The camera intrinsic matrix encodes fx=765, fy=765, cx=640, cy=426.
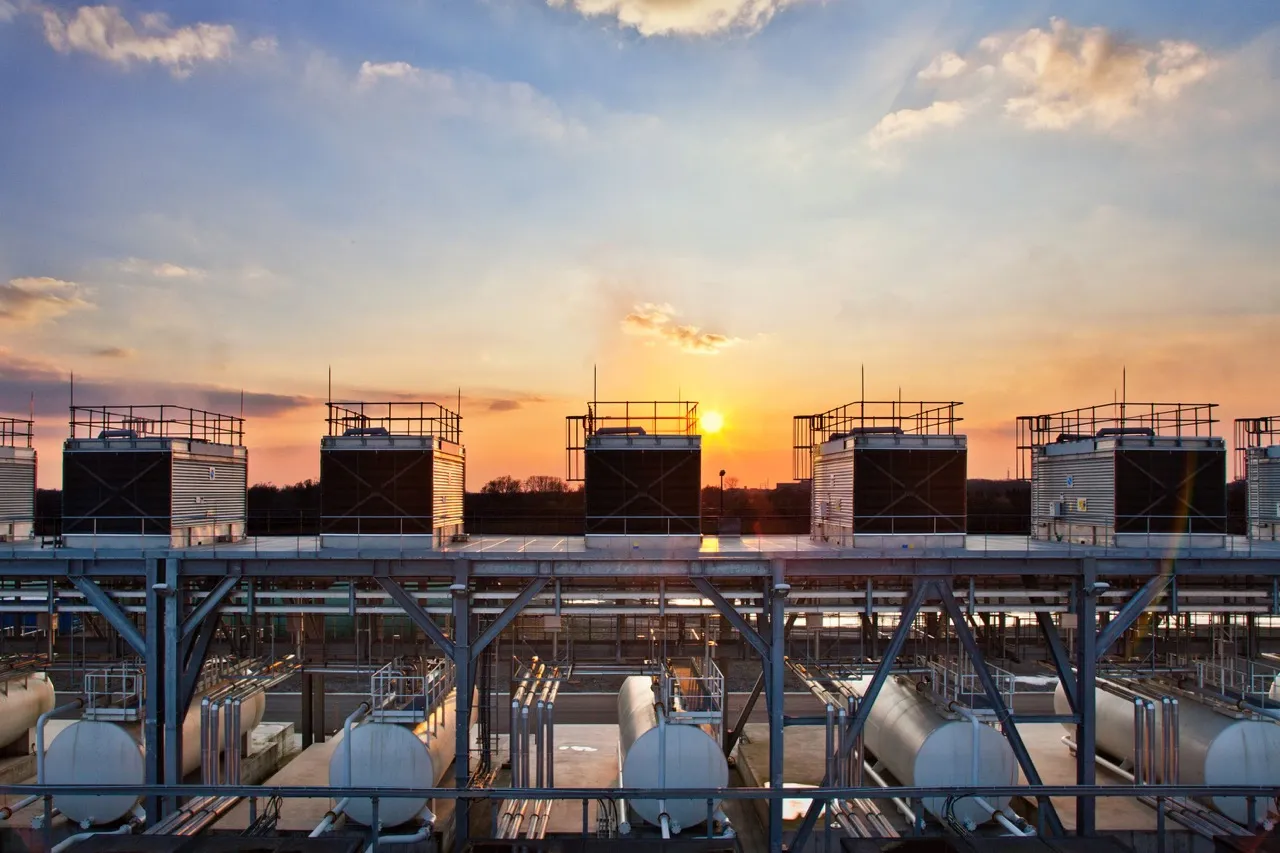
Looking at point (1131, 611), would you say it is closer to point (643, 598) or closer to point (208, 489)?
point (643, 598)

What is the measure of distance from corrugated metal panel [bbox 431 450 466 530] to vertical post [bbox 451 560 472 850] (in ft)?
11.9

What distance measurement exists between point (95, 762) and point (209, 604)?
17.8 feet

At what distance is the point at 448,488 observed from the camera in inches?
1000

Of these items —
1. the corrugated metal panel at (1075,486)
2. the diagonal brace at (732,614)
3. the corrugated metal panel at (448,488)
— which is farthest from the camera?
the corrugated metal panel at (1075,486)

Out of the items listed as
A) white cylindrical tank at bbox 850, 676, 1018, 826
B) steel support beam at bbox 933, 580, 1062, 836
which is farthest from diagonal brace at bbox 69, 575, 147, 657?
steel support beam at bbox 933, 580, 1062, 836

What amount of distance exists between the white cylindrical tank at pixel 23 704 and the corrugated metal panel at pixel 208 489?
8480mm

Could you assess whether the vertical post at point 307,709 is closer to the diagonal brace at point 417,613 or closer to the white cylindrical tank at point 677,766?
the diagonal brace at point 417,613

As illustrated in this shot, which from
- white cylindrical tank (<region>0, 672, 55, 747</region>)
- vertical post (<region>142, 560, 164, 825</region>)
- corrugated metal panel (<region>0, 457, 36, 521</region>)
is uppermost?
corrugated metal panel (<region>0, 457, 36, 521</region>)

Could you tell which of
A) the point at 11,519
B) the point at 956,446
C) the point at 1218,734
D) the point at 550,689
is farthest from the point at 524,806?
the point at 11,519

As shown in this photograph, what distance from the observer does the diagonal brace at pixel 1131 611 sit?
21.4m

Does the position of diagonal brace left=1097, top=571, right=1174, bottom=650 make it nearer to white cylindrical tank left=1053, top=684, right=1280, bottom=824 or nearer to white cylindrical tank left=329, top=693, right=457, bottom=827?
white cylindrical tank left=1053, top=684, right=1280, bottom=824

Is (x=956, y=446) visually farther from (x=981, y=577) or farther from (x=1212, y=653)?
(x=1212, y=653)

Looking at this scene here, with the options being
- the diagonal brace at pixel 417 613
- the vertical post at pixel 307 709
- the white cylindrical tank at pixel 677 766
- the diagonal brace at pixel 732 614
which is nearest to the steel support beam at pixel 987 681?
the diagonal brace at pixel 732 614

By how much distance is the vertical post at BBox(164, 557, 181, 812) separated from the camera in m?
20.8
